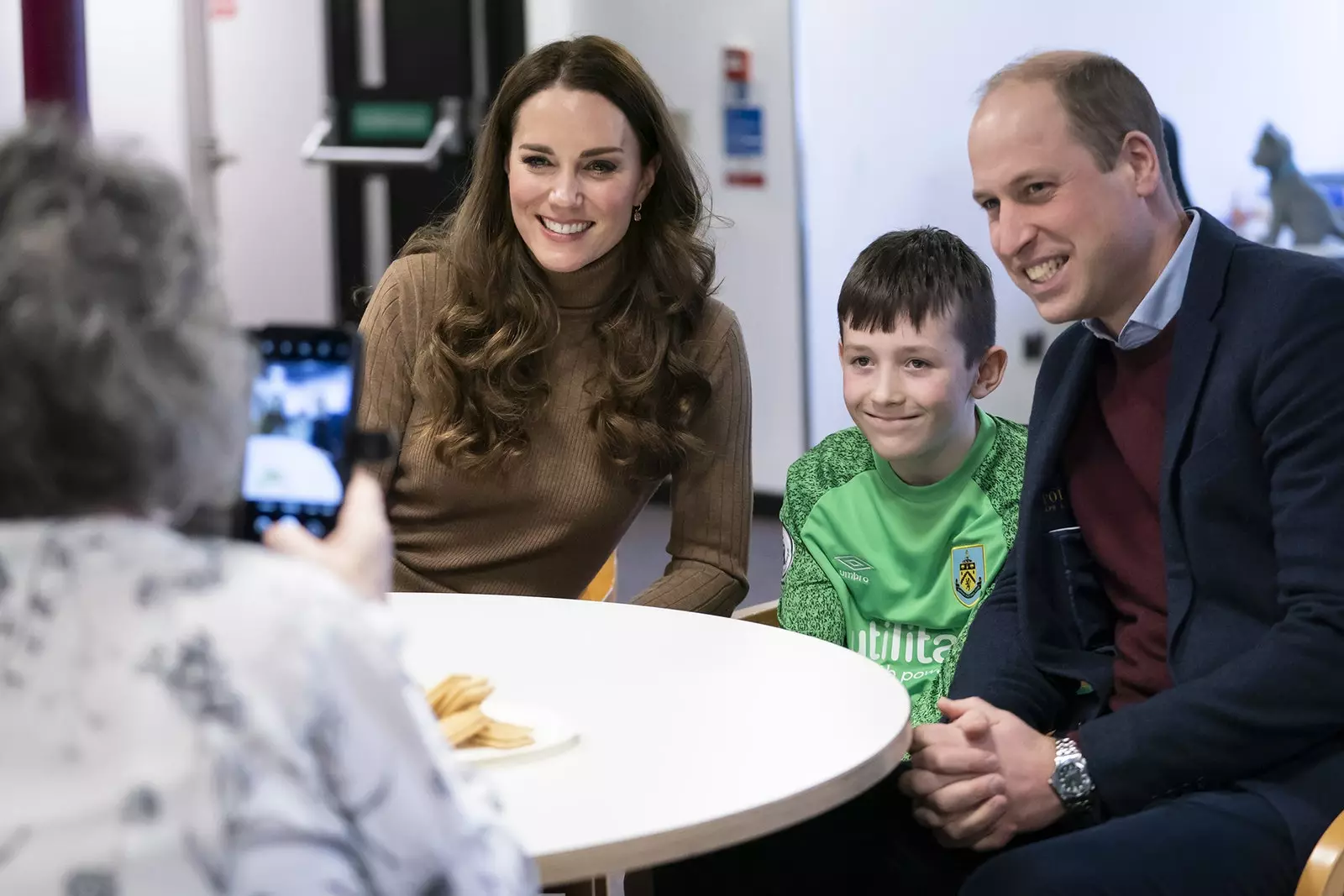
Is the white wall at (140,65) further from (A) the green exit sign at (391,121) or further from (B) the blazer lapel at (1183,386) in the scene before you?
(B) the blazer lapel at (1183,386)

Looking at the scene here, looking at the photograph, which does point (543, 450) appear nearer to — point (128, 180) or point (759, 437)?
point (128, 180)

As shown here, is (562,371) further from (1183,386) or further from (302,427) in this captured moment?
(302,427)

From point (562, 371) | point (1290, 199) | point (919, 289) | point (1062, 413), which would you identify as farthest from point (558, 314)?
point (1290, 199)

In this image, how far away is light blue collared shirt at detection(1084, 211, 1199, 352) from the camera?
169 cm

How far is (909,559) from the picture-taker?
2105mm

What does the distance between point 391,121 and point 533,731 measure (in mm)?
4323

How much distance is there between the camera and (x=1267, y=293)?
1596 mm

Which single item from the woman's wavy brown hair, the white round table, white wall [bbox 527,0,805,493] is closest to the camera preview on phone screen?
the white round table

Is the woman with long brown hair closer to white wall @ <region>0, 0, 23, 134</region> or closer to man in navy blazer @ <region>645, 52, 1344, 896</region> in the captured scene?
man in navy blazer @ <region>645, 52, 1344, 896</region>

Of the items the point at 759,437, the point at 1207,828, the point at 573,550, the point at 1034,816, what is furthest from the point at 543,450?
the point at 759,437

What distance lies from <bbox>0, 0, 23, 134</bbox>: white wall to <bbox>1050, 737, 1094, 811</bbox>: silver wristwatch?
5.14m

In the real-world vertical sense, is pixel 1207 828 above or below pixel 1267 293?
below

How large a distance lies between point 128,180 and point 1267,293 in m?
1.22

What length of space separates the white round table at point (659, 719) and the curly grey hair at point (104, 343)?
1.31 feet
